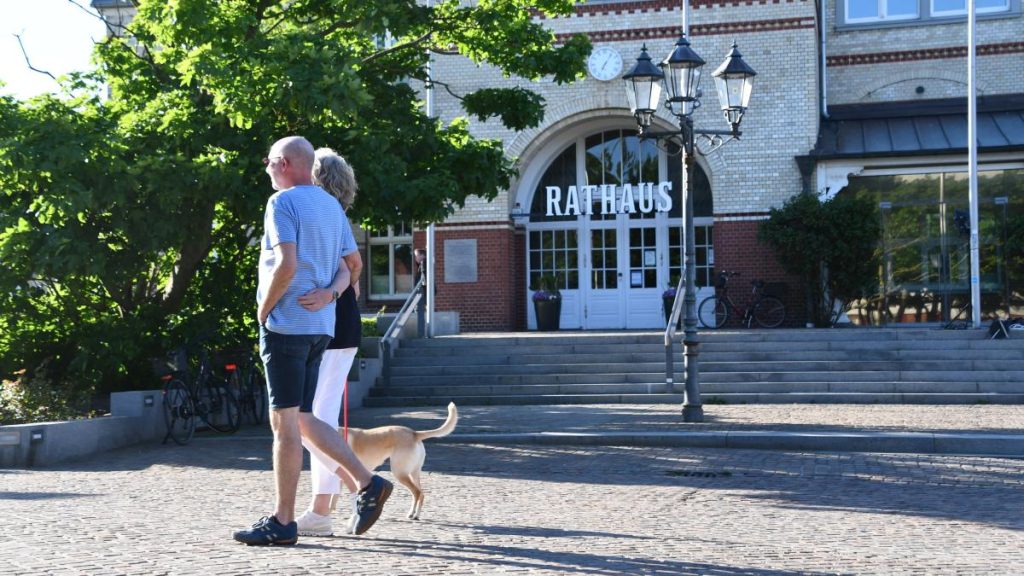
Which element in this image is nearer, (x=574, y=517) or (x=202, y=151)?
(x=574, y=517)

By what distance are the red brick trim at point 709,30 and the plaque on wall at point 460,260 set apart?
446cm

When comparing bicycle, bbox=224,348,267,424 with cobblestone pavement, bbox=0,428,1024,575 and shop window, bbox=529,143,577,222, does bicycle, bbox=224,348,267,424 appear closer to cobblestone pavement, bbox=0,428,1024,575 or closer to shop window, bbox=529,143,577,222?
cobblestone pavement, bbox=0,428,1024,575

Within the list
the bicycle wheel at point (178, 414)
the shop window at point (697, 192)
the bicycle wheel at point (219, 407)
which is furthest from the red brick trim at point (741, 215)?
the bicycle wheel at point (178, 414)

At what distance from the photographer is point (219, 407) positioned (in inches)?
533

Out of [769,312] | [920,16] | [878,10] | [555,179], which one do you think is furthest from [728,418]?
[878,10]

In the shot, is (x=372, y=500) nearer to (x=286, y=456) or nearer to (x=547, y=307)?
(x=286, y=456)

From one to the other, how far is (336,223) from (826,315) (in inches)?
698

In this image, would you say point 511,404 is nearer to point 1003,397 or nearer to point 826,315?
point 1003,397

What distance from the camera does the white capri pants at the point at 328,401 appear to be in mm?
6242

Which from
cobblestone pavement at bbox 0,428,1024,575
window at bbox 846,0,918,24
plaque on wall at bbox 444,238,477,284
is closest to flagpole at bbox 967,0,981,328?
window at bbox 846,0,918,24

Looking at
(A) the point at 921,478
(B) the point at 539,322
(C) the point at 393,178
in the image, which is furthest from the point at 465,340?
(A) the point at 921,478

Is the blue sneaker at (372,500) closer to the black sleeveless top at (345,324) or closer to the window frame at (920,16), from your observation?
the black sleeveless top at (345,324)

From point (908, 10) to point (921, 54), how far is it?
1044 millimetres

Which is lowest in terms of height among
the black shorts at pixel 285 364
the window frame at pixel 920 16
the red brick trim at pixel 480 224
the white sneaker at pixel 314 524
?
the white sneaker at pixel 314 524
